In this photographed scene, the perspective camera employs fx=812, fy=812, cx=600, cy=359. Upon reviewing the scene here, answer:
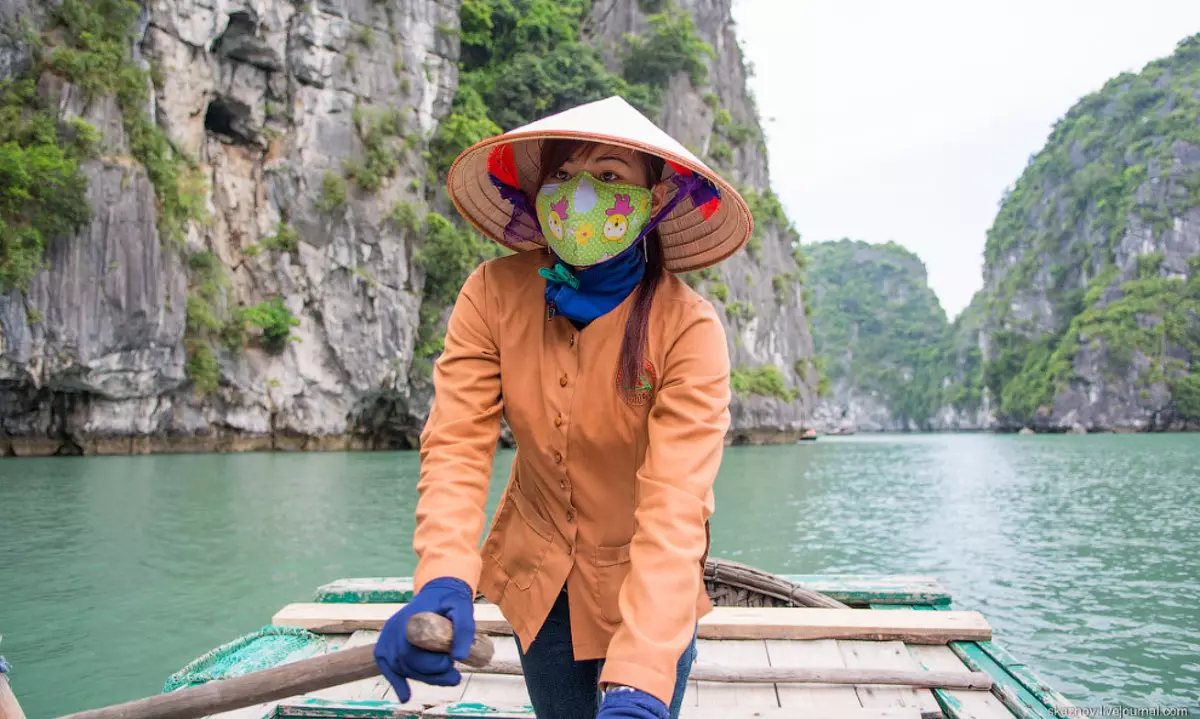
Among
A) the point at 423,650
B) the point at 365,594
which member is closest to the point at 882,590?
the point at 365,594

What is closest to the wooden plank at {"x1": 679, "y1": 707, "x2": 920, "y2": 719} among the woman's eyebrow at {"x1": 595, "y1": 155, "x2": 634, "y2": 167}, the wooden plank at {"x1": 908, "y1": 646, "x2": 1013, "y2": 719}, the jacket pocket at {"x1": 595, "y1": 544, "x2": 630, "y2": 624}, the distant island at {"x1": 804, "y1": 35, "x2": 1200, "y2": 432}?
the wooden plank at {"x1": 908, "y1": 646, "x2": 1013, "y2": 719}

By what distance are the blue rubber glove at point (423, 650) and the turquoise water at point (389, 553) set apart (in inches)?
150

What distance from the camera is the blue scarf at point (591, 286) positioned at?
125 cm

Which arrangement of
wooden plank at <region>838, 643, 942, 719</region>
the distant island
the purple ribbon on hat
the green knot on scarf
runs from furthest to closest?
1. the distant island
2. wooden plank at <region>838, 643, 942, 719</region>
3. the purple ribbon on hat
4. the green knot on scarf

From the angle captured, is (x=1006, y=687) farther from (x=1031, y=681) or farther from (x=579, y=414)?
(x=579, y=414)

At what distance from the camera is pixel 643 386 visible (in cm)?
123

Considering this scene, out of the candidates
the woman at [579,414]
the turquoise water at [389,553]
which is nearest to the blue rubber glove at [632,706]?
the woman at [579,414]

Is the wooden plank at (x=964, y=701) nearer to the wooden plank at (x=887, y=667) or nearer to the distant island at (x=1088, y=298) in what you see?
the wooden plank at (x=887, y=667)

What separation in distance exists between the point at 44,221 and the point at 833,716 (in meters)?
18.4

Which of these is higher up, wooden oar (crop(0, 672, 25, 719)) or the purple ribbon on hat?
the purple ribbon on hat

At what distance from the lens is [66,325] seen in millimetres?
16250

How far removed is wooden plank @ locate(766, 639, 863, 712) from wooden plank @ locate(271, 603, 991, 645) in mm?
43

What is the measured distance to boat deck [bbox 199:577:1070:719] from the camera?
6.50 feet

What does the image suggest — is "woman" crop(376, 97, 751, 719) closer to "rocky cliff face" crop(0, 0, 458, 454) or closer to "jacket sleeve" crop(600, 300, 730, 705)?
"jacket sleeve" crop(600, 300, 730, 705)
